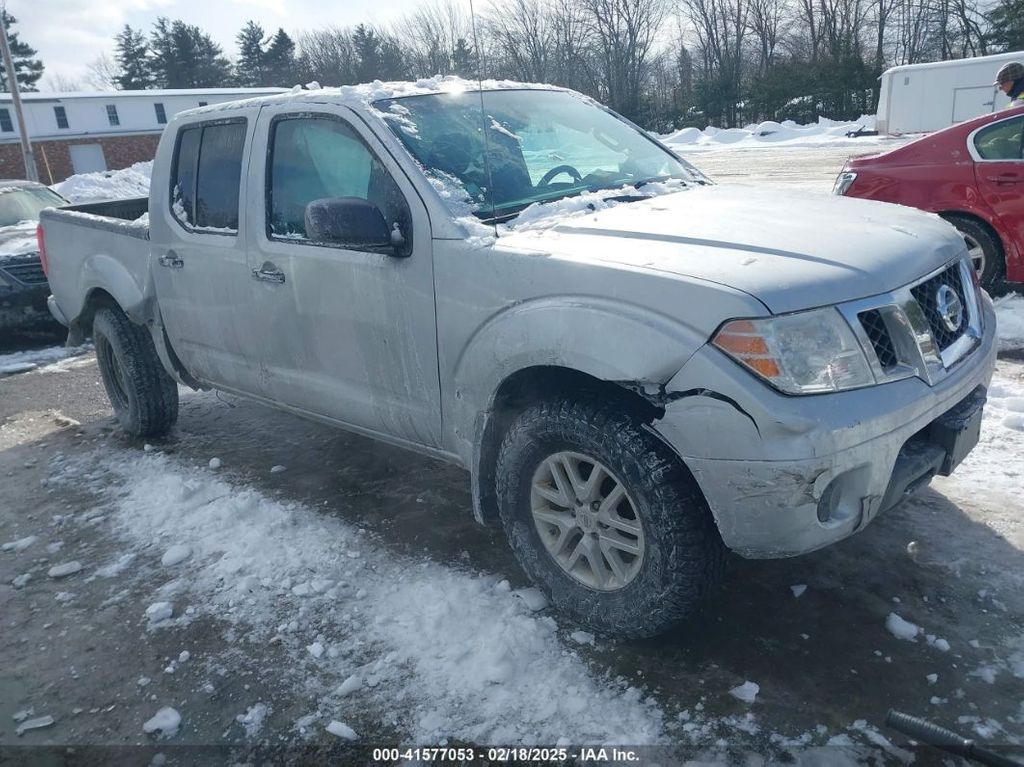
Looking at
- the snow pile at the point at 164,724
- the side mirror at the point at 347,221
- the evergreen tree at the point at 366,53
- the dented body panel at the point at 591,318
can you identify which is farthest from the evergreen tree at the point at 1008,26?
the snow pile at the point at 164,724

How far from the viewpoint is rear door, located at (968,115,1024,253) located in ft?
19.8

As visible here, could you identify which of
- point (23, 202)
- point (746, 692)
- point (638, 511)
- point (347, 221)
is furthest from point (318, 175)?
point (23, 202)

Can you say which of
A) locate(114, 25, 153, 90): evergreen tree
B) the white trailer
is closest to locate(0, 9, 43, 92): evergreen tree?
locate(114, 25, 153, 90): evergreen tree

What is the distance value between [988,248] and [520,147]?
4.56m

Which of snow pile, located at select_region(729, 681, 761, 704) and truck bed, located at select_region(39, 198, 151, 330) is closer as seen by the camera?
snow pile, located at select_region(729, 681, 761, 704)

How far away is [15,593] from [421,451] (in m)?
1.98

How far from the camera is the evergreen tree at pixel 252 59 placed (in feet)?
207

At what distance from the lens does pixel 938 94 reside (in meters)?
21.1

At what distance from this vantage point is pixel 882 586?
3061 mm

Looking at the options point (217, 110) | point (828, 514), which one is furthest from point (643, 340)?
point (217, 110)

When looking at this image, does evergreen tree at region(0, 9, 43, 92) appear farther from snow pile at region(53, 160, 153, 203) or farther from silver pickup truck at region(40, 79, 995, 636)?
silver pickup truck at region(40, 79, 995, 636)

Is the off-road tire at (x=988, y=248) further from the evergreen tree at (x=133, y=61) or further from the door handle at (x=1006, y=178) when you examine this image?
the evergreen tree at (x=133, y=61)

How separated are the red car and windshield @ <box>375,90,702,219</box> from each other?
10.7 feet

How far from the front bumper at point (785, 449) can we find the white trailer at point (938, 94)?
20.9 metres
